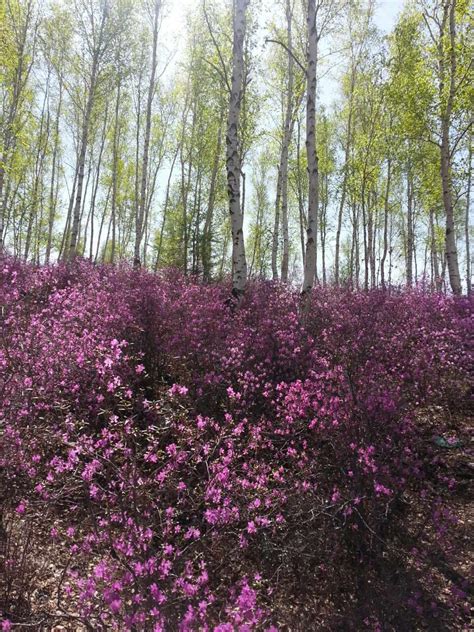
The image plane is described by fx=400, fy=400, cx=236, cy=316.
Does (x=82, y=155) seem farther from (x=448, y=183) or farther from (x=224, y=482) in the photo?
(x=224, y=482)

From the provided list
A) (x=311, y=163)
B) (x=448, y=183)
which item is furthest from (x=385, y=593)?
(x=448, y=183)

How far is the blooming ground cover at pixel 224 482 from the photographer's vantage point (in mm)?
2387

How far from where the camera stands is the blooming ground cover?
2387mm

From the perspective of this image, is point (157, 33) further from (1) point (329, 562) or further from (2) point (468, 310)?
(1) point (329, 562)

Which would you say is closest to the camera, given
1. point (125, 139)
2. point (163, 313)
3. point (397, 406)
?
point (397, 406)

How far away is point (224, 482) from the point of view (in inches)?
107

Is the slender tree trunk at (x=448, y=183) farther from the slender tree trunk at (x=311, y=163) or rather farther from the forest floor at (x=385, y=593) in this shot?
the forest floor at (x=385, y=593)

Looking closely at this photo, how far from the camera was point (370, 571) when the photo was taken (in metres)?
2.75

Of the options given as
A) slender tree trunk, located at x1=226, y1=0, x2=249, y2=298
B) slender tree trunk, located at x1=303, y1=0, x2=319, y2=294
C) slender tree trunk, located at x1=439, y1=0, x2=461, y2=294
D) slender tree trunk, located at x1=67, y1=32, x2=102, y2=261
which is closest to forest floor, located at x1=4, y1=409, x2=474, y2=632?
slender tree trunk, located at x1=303, y1=0, x2=319, y2=294

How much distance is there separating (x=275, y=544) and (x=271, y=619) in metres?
0.47

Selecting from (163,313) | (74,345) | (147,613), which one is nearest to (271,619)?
(147,613)

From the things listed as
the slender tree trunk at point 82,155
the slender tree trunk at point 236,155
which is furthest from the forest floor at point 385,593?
the slender tree trunk at point 82,155

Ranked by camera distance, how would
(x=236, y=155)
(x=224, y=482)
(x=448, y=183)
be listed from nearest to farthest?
(x=224, y=482), (x=236, y=155), (x=448, y=183)

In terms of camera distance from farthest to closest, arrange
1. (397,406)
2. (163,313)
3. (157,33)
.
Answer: (157,33)
(163,313)
(397,406)
